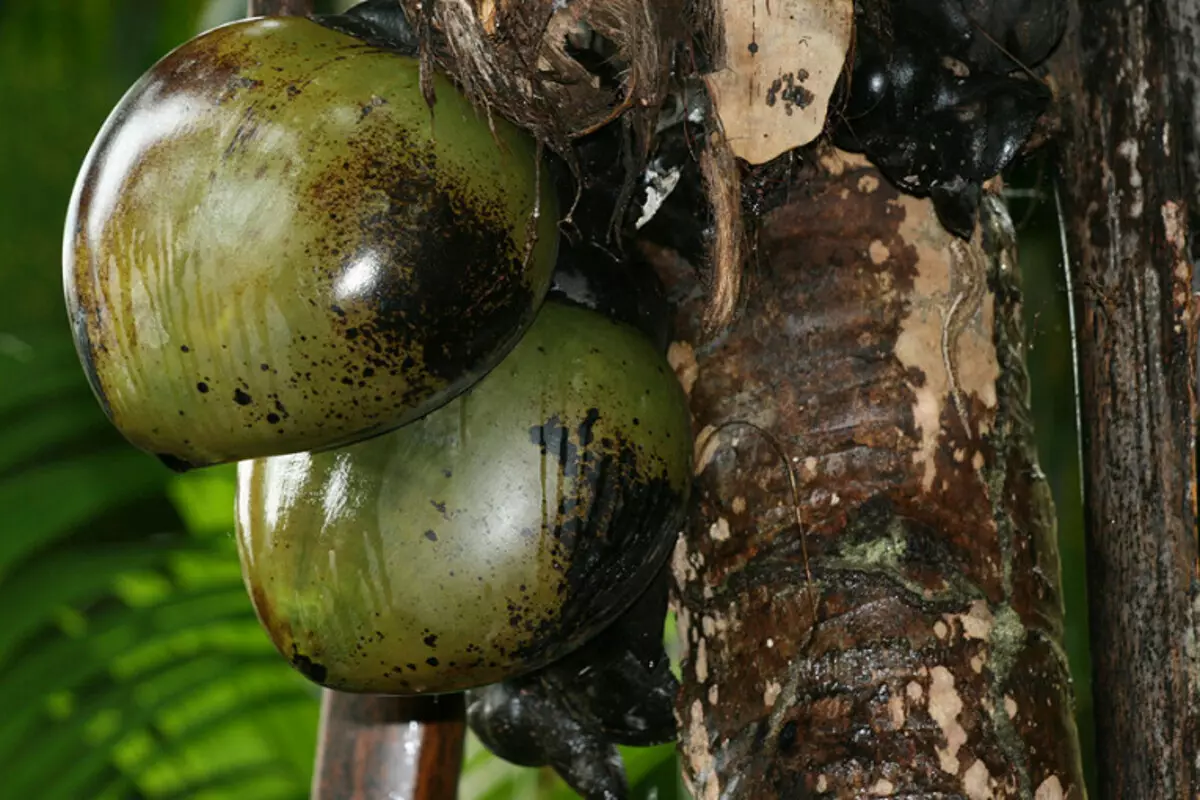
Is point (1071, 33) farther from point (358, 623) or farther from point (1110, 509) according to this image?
point (358, 623)

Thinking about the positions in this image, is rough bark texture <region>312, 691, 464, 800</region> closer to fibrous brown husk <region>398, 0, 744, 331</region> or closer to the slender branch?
the slender branch

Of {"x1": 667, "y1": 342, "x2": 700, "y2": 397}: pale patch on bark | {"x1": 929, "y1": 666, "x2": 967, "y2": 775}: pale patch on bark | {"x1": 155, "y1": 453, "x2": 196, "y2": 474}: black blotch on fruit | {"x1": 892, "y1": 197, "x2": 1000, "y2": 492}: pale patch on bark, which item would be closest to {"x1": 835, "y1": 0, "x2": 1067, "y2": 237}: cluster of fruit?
{"x1": 892, "y1": 197, "x2": 1000, "y2": 492}: pale patch on bark

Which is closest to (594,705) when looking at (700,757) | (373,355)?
(700,757)

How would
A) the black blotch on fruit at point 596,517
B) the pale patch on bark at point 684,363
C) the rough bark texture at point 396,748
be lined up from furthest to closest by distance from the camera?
the rough bark texture at point 396,748 → the pale patch on bark at point 684,363 → the black blotch on fruit at point 596,517

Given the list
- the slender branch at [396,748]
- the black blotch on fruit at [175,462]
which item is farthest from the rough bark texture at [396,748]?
the black blotch on fruit at [175,462]

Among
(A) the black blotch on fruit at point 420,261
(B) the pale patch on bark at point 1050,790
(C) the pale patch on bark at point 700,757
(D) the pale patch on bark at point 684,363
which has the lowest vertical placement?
(C) the pale patch on bark at point 700,757

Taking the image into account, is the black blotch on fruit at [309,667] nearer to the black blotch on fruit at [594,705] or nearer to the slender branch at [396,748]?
the black blotch on fruit at [594,705]

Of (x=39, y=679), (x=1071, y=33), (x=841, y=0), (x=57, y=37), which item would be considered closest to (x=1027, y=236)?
(x=1071, y=33)
